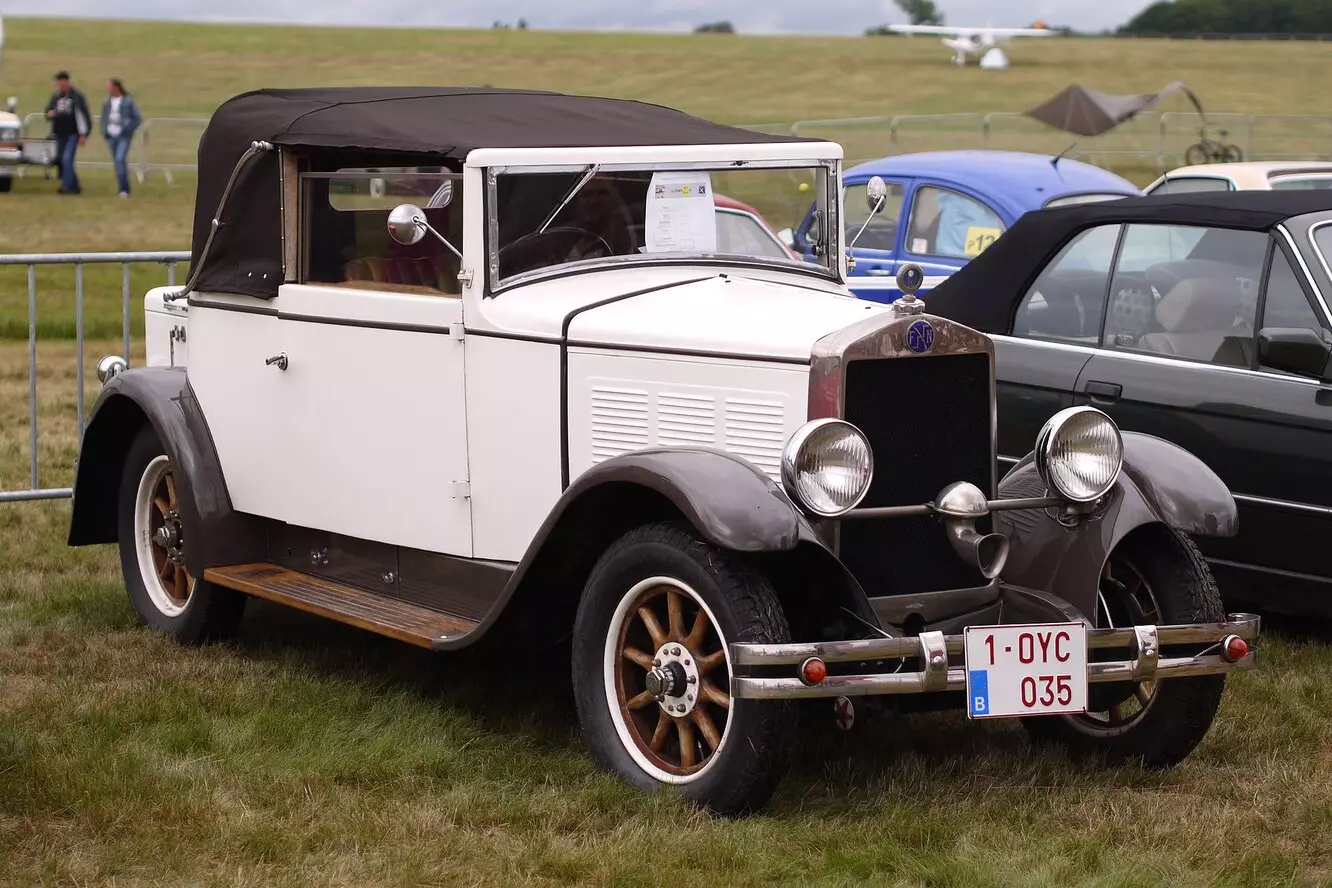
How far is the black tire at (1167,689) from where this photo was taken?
4.95 m

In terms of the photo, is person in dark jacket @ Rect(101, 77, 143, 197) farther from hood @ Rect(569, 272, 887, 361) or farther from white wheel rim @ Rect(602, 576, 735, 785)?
white wheel rim @ Rect(602, 576, 735, 785)

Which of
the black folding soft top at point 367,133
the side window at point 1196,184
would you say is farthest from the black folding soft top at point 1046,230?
the side window at point 1196,184

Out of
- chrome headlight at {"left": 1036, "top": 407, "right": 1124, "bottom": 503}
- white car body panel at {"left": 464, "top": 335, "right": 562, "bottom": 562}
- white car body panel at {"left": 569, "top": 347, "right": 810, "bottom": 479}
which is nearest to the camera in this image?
white car body panel at {"left": 569, "top": 347, "right": 810, "bottom": 479}

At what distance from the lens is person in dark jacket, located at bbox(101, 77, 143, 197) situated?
30234mm

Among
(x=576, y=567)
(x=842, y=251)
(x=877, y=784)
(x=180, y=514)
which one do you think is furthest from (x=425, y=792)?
(x=842, y=251)

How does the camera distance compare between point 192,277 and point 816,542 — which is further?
point 192,277

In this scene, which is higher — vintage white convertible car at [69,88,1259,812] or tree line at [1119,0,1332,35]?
tree line at [1119,0,1332,35]

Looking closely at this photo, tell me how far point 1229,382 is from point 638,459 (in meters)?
2.71

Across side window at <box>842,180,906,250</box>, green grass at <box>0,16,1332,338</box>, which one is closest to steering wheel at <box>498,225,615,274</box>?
side window at <box>842,180,906,250</box>

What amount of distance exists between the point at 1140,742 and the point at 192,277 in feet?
11.9

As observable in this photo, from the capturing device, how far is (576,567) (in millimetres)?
5074

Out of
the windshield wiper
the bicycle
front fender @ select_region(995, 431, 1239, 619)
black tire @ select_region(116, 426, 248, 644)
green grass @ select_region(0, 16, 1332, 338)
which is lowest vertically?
black tire @ select_region(116, 426, 248, 644)

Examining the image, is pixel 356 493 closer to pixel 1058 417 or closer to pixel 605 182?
pixel 605 182

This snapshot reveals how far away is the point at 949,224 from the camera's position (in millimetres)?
12055
